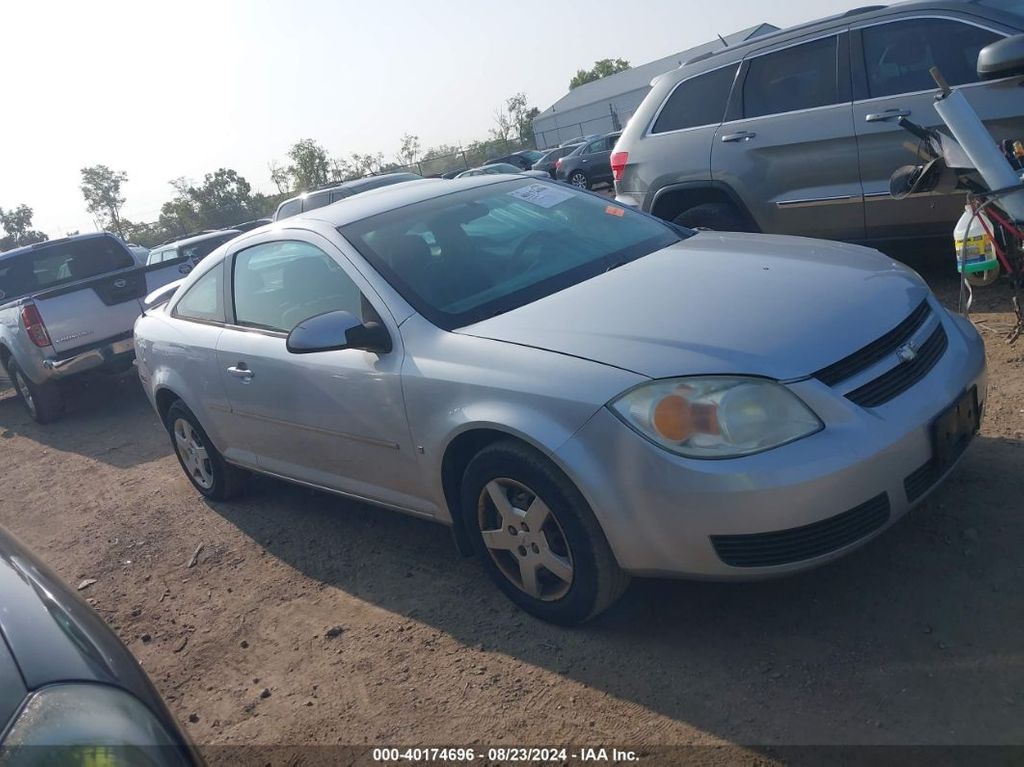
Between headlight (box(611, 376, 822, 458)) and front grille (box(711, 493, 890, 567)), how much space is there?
27cm

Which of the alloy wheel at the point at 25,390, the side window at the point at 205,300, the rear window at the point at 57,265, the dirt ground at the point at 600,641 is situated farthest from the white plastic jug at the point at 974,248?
the rear window at the point at 57,265

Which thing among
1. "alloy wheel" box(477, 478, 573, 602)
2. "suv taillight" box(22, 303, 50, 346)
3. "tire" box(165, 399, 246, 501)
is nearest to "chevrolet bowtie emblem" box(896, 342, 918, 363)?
"alloy wheel" box(477, 478, 573, 602)

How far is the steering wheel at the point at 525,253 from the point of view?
381 centimetres

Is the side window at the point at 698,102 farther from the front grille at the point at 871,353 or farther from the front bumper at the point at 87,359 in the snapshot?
the front bumper at the point at 87,359

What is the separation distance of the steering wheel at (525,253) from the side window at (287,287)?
2.12 ft

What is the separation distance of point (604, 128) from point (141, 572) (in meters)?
51.8

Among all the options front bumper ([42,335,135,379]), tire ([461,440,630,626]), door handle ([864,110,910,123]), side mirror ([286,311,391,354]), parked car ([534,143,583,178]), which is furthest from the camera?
parked car ([534,143,583,178])

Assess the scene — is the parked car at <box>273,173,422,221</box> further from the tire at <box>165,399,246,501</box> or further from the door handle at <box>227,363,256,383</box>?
the door handle at <box>227,363,256,383</box>

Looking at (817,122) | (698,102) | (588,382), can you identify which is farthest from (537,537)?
(698,102)

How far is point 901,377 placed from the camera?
296 centimetres

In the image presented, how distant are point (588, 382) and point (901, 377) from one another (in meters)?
1.03

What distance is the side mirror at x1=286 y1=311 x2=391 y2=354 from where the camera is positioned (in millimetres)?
3457

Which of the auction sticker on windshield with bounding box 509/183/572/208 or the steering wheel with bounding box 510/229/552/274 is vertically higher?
the auction sticker on windshield with bounding box 509/183/572/208

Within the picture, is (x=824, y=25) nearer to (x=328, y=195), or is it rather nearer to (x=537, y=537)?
(x=537, y=537)
